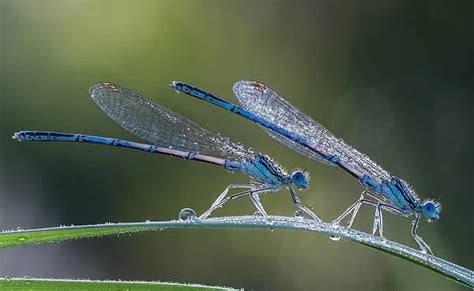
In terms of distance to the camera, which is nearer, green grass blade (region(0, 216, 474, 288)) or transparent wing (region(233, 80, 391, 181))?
green grass blade (region(0, 216, 474, 288))

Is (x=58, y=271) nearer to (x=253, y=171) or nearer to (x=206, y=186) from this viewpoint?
(x=206, y=186)

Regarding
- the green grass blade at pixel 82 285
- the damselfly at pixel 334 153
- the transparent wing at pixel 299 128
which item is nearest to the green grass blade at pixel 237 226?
the green grass blade at pixel 82 285

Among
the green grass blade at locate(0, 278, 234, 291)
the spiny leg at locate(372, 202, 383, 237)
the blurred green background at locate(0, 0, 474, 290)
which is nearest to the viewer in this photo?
the green grass blade at locate(0, 278, 234, 291)

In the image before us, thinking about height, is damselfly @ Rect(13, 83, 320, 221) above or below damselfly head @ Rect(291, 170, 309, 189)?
below

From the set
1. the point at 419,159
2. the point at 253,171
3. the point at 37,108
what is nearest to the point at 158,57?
the point at 37,108

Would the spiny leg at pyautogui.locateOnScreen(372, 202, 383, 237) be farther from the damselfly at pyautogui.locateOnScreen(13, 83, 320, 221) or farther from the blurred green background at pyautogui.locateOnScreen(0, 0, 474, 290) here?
the blurred green background at pyautogui.locateOnScreen(0, 0, 474, 290)

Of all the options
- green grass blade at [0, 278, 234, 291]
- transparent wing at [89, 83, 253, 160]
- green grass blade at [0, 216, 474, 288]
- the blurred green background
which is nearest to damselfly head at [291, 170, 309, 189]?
transparent wing at [89, 83, 253, 160]

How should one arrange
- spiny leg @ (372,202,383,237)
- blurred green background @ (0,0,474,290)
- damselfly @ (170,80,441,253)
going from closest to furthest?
spiny leg @ (372,202,383,237) → damselfly @ (170,80,441,253) → blurred green background @ (0,0,474,290)

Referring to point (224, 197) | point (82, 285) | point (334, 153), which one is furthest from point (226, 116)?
point (82, 285)
